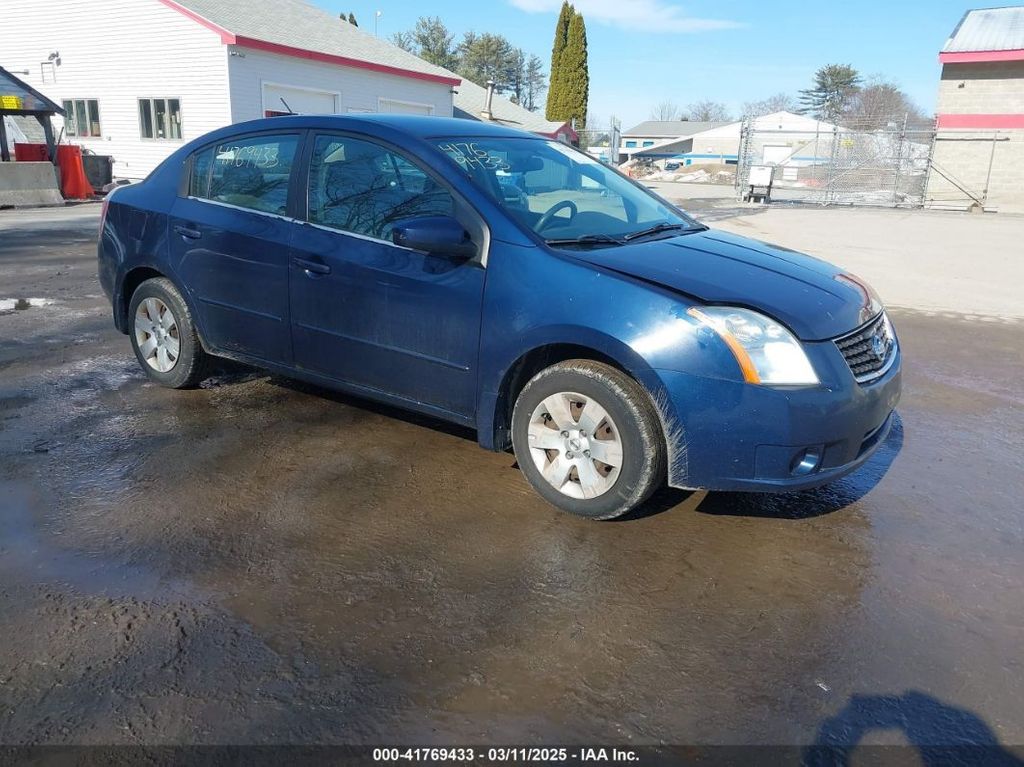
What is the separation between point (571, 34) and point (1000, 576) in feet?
188

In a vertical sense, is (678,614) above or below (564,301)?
below

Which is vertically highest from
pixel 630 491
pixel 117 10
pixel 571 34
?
pixel 571 34

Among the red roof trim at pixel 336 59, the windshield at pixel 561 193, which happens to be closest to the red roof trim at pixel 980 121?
the red roof trim at pixel 336 59

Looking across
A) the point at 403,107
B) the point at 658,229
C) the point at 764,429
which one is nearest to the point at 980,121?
the point at 403,107

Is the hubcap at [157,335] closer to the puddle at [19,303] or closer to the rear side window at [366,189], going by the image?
the rear side window at [366,189]

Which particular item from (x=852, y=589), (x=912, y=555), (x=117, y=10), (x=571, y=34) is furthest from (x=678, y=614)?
(x=571, y=34)

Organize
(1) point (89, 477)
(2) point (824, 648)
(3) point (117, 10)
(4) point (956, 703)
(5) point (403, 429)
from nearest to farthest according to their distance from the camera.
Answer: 1. (4) point (956, 703)
2. (2) point (824, 648)
3. (1) point (89, 477)
4. (5) point (403, 429)
5. (3) point (117, 10)

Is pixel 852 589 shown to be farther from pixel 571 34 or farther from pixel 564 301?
pixel 571 34

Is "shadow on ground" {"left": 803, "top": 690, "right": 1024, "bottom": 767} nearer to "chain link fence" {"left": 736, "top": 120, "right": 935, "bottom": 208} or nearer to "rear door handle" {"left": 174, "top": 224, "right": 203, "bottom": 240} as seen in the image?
"rear door handle" {"left": 174, "top": 224, "right": 203, "bottom": 240}

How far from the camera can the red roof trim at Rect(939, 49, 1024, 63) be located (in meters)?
26.2

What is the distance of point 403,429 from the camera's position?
477 cm

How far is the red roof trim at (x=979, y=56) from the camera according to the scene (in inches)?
1033

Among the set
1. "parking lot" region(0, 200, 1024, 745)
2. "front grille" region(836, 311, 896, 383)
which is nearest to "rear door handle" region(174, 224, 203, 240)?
"parking lot" region(0, 200, 1024, 745)

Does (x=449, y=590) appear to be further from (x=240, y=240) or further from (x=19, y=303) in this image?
(x=19, y=303)
